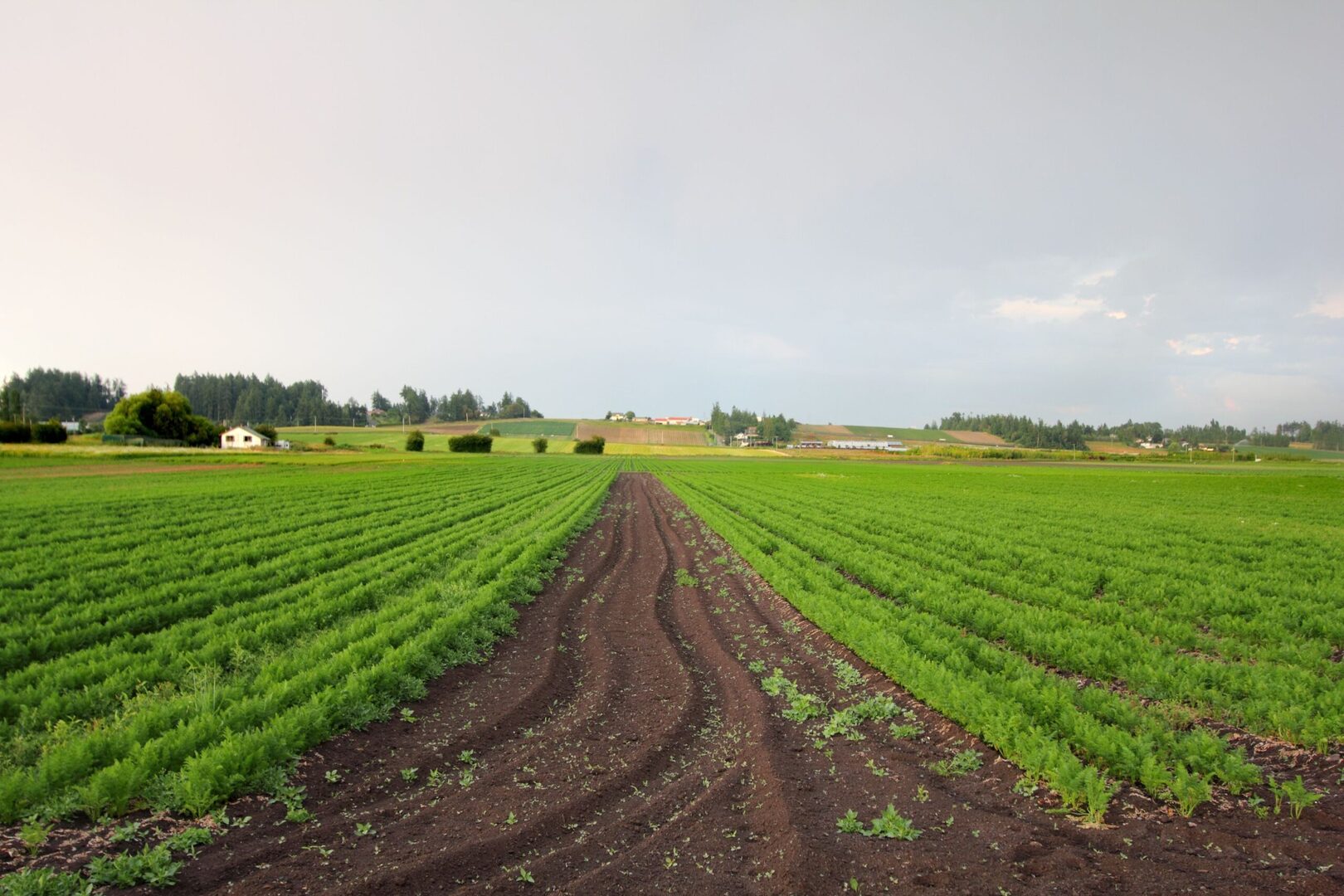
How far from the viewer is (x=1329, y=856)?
4.44m

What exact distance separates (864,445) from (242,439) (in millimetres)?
150925

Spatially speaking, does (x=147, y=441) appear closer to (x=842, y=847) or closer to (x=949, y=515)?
(x=949, y=515)

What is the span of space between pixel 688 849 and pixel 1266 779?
5412 mm

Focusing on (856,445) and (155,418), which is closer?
(155,418)

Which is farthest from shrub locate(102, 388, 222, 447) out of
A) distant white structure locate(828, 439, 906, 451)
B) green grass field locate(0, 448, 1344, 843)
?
distant white structure locate(828, 439, 906, 451)

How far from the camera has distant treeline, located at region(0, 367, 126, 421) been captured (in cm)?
14675

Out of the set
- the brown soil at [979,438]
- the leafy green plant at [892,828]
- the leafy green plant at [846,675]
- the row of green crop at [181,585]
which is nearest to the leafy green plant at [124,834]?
the row of green crop at [181,585]

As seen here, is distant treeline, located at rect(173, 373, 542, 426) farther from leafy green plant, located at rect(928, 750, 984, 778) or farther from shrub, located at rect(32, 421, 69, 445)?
leafy green plant, located at rect(928, 750, 984, 778)

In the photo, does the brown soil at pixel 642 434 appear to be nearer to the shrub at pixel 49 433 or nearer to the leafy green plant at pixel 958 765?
the shrub at pixel 49 433

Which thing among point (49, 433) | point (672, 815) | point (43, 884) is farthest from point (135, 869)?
point (49, 433)

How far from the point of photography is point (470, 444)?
372 feet

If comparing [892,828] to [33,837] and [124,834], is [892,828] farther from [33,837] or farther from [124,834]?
[33,837]

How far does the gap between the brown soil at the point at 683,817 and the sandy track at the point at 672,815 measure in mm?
20

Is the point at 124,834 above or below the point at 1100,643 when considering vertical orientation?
above
